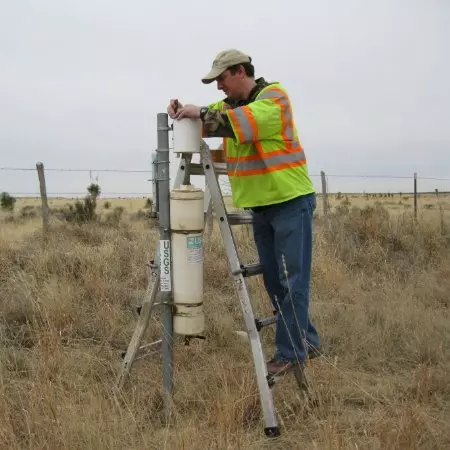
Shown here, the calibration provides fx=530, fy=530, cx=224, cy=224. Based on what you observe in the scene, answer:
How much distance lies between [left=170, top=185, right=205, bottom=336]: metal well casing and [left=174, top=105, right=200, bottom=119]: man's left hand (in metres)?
0.42

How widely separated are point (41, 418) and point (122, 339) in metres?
1.83

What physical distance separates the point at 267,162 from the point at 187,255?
0.73m

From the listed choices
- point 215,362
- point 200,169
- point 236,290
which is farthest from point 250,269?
point 215,362

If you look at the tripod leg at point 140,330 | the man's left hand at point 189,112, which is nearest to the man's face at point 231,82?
the man's left hand at point 189,112

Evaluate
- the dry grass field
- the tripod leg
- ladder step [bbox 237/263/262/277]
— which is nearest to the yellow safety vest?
ladder step [bbox 237/263/262/277]

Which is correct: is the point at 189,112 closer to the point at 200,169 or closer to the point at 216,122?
the point at 216,122

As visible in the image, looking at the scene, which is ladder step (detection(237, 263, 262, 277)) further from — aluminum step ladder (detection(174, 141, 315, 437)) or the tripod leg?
the tripod leg

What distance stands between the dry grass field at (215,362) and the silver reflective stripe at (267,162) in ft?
4.33

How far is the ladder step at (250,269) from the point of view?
321 centimetres

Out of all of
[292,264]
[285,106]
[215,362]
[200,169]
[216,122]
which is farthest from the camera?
[215,362]

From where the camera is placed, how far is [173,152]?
124 inches

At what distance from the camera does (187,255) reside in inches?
124

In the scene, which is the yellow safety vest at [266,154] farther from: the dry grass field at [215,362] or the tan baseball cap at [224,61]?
the dry grass field at [215,362]

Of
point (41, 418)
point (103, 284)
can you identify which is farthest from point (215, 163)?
point (103, 284)
